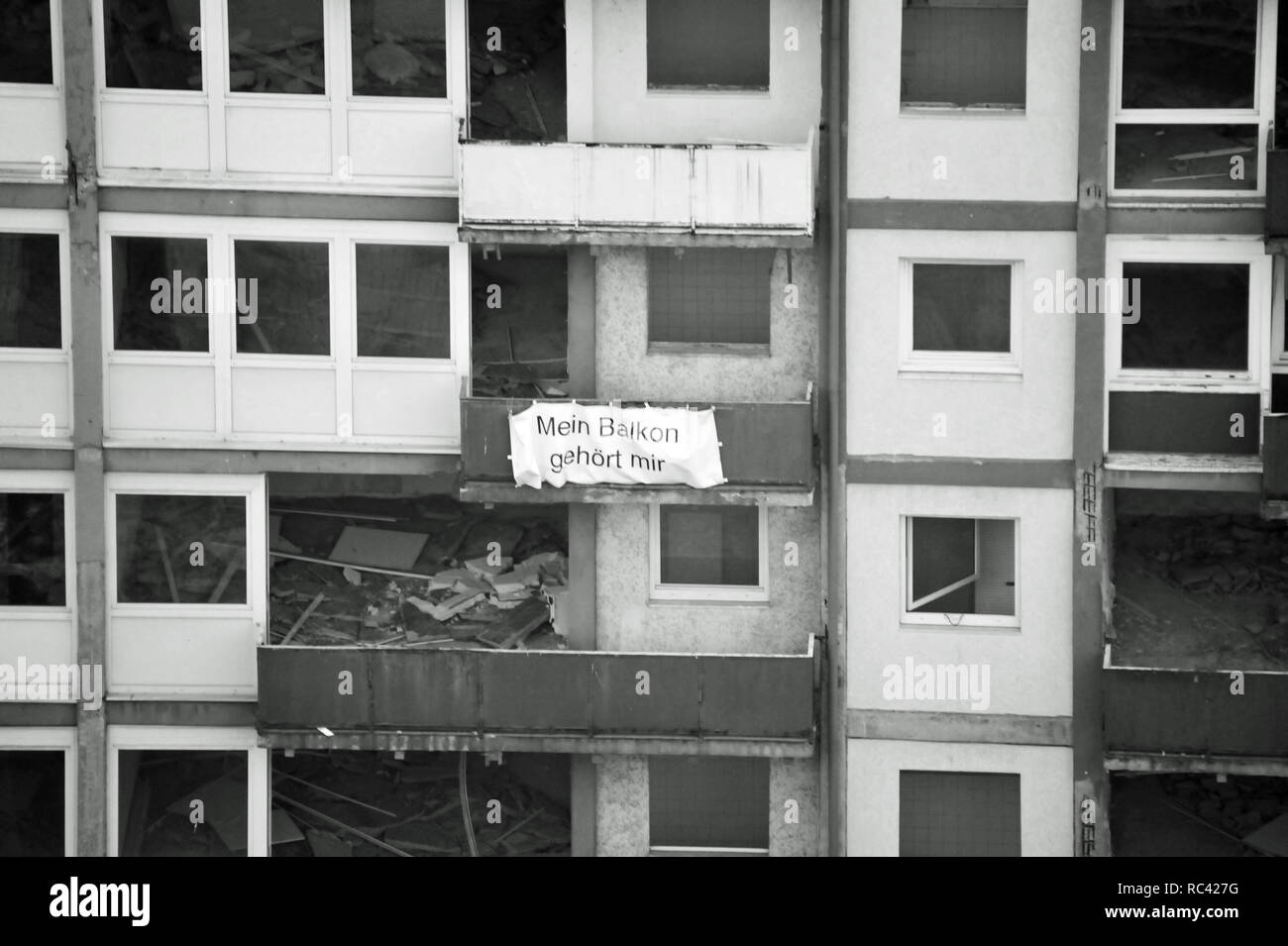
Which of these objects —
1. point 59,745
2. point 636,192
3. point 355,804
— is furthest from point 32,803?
point 636,192

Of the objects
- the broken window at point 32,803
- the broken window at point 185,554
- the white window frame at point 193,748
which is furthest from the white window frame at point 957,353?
the broken window at point 32,803

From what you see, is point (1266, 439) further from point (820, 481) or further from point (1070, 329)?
point (820, 481)

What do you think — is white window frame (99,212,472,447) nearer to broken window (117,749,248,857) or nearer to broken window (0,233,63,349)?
broken window (0,233,63,349)

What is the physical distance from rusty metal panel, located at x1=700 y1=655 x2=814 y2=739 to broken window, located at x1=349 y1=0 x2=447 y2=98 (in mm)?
7432

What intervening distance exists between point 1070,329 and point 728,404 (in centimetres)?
393

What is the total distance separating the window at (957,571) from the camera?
1980 centimetres

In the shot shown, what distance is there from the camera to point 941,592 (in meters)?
19.9

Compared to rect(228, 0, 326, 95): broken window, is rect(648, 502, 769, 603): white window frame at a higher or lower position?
lower

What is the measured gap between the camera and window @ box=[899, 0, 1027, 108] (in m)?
19.4

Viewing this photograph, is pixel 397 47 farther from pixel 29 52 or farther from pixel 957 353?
pixel 957 353

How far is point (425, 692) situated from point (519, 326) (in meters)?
4.60

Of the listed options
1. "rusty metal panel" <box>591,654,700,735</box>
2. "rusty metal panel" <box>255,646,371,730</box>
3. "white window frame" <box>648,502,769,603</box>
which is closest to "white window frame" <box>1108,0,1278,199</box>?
"white window frame" <box>648,502,769,603</box>

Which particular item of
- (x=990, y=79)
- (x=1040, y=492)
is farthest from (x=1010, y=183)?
(x=1040, y=492)

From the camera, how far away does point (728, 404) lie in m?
19.4
